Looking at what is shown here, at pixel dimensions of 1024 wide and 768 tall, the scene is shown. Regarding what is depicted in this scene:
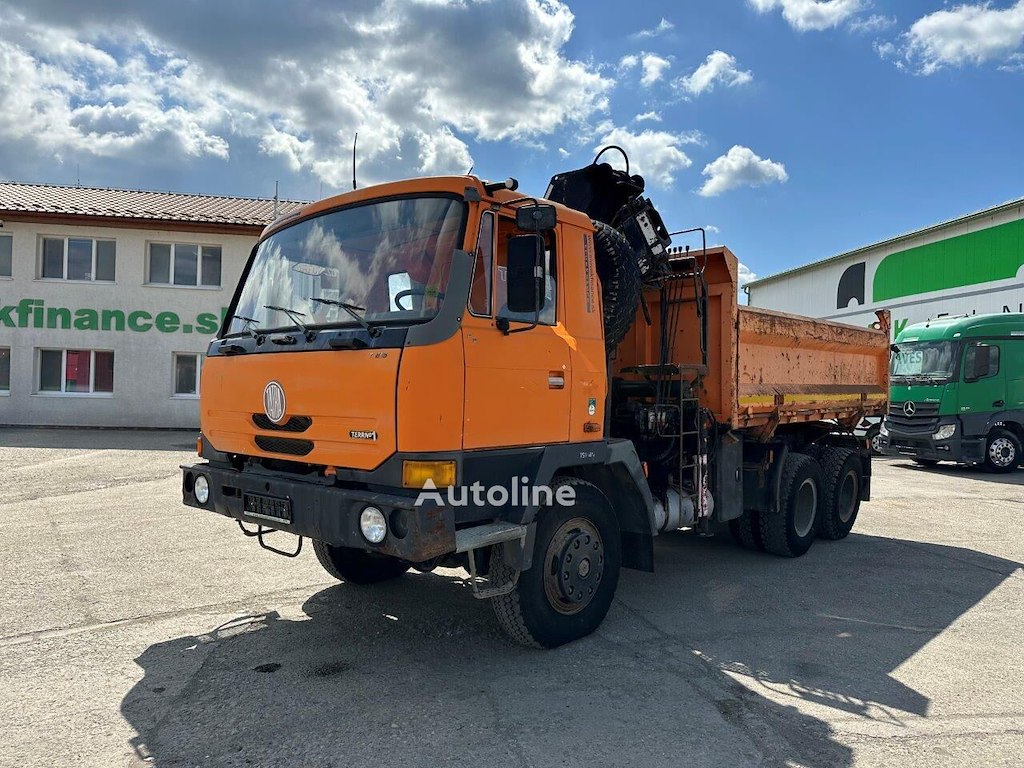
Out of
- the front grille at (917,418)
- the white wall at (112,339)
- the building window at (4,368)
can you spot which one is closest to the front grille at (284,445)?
the front grille at (917,418)

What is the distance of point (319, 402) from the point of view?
383cm

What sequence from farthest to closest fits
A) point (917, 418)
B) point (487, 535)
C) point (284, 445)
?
point (917, 418) < point (284, 445) < point (487, 535)

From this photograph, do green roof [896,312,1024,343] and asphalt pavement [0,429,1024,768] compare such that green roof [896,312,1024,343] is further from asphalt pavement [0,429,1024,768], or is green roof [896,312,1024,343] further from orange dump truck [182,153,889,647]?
orange dump truck [182,153,889,647]

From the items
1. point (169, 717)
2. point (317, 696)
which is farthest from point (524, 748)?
point (169, 717)

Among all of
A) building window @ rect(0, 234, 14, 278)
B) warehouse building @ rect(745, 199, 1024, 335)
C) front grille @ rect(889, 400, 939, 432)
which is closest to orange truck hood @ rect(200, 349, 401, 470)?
front grille @ rect(889, 400, 939, 432)

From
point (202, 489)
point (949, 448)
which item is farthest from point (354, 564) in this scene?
point (949, 448)

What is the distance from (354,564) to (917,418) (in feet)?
44.0

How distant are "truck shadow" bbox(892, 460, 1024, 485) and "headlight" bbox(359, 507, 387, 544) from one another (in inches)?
530

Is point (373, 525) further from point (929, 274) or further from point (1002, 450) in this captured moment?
point (929, 274)

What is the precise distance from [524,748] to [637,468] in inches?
79.9

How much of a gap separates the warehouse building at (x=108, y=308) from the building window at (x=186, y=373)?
0.09 ft

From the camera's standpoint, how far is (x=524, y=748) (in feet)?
10.5

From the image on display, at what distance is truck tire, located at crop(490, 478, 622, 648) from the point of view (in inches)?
161

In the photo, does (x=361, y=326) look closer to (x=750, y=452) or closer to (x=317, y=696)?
(x=317, y=696)
